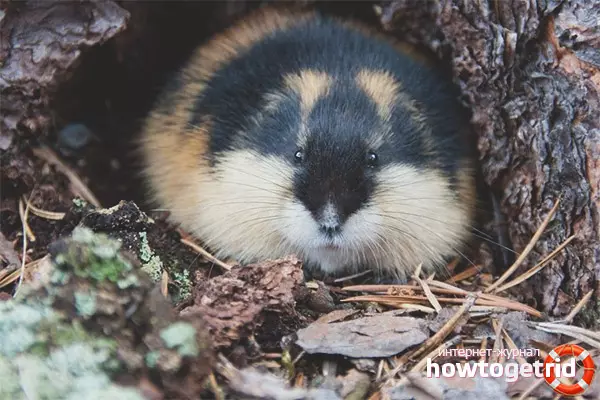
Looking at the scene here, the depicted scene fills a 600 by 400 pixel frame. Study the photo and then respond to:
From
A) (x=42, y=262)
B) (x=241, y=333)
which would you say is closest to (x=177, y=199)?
(x=42, y=262)

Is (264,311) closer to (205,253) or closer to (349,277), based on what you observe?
(349,277)

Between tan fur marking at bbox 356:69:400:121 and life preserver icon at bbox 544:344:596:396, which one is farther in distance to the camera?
tan fur marking at bbox 356:69:400:121

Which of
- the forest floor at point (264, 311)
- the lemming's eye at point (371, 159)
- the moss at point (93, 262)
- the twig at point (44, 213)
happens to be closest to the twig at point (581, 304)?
the forest floor at point (264, 311)

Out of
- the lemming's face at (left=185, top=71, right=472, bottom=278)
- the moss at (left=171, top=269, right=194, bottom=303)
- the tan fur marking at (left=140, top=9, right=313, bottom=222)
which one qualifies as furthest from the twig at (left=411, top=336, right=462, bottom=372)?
the tan fur marking at (left=140, top=9, right=313, bottom=222)

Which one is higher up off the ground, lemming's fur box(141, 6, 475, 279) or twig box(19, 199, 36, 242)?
lemming's fur box(141, 6, 475, 279)

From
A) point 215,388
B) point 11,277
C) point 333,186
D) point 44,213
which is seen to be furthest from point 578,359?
point 44,213

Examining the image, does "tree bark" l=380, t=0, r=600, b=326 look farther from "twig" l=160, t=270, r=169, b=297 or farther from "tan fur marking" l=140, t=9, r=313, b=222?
"twig" l=160, t=270, r=169, b=297

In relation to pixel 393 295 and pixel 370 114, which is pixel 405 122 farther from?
pixel 393 295
